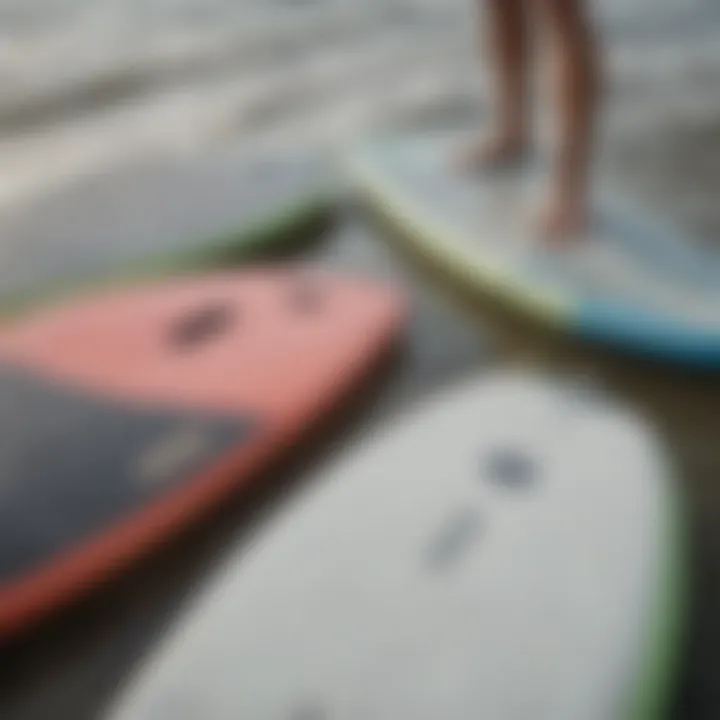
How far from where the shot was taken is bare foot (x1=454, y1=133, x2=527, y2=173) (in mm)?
1078

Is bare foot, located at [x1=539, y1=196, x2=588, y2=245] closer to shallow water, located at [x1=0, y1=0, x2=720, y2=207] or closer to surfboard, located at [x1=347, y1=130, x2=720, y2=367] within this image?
surfboard, located at [x1=347, y1=130, x2=720, y2=367]

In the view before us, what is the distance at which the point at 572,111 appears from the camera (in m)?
0.94

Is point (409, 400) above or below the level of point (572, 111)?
below

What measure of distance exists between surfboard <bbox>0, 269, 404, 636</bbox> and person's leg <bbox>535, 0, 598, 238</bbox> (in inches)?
6.8

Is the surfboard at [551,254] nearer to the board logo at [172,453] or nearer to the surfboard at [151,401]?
the surfboard at [151,401]

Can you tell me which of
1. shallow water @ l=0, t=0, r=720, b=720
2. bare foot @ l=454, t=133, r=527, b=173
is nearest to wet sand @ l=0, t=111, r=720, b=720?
shallow water @ l=0, t=0, r=720, b=720

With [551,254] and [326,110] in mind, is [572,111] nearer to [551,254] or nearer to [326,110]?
[551,254]

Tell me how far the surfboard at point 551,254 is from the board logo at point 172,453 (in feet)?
0.93

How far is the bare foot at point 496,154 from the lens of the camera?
1.08 m

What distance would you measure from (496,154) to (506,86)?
61mm

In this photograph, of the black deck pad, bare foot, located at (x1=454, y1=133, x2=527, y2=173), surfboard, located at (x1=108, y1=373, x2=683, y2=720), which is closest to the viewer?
surfboard, located at (x1=108, y1=373, x2=683, y2=720)

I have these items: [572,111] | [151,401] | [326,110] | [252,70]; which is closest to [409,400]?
[151,401]

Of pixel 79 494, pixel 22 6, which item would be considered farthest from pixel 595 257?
pixel 22 6

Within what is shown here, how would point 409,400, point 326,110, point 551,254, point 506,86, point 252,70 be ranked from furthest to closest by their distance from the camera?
1. point 252,70
2. point 326,110
3. point 506,86
4. point 551,254
5. point 409,400
